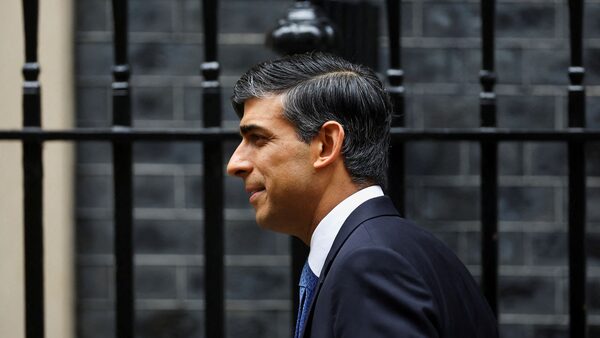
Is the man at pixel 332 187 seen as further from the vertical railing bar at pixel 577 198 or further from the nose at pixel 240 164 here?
the vertical railing bar at pixel 577 198

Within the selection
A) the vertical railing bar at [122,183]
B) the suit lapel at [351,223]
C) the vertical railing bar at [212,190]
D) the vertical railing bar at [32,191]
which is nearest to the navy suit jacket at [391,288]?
the suit lapel at [351,223]

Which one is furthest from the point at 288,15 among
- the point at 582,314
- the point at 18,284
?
the point at 18,284

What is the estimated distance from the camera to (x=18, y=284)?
207 inches

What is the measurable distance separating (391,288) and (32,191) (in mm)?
1422

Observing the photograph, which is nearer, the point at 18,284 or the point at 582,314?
the point at 582,314

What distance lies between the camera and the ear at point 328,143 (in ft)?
7.79

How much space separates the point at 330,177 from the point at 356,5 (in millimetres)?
1019

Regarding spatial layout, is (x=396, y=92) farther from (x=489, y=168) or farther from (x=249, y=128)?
(x=249, y=128)

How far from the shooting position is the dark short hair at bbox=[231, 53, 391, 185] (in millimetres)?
2389

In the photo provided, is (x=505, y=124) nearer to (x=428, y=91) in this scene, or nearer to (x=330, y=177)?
(x=428, y=91)

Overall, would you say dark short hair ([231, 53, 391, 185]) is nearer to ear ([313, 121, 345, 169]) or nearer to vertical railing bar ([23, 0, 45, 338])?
ear ([313, 121, 345, 169])

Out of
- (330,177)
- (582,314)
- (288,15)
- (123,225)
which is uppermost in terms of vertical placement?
(288,15)

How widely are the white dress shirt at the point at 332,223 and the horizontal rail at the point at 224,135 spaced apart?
0.71 meters

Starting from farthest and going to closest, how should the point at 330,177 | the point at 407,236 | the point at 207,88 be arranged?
the point at 207,88 → the point at 330,177 → the point at 407,236
